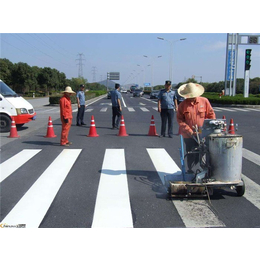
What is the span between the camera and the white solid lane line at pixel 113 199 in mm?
4285

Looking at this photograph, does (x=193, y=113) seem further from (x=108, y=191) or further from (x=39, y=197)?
(x=39, y=197)

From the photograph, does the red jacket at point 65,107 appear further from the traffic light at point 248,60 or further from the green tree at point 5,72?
the green tree at point 5,72

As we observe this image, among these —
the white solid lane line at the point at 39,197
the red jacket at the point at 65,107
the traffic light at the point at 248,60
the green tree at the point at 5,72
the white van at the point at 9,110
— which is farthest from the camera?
the green tree at the point at 5,72

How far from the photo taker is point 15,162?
25.7 feet

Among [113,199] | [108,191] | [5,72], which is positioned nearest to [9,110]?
[108,191]

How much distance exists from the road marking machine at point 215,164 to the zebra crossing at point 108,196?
201 millimetres

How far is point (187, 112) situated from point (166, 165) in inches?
84.8

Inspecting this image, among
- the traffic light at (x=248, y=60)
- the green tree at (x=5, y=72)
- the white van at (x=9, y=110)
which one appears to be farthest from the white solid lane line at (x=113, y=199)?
the green tree at (x=5, y=72)

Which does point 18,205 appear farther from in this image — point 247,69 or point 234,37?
point 234,37

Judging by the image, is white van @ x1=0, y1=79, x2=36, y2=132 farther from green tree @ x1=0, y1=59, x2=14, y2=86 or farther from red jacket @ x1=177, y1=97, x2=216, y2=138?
green tree @ x1=0, y1=59, x2=14, y2=86

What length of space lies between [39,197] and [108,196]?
1136 mm

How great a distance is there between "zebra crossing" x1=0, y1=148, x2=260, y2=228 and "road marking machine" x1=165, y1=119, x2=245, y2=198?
0.20m

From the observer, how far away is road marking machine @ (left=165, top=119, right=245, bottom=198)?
185 inches
